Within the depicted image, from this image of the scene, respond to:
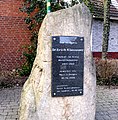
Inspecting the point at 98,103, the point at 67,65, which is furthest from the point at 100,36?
the point at 67,65

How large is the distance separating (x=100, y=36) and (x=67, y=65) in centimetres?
1032

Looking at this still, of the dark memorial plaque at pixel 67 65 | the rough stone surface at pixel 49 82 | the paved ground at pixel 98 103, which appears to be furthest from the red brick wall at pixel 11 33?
the dark memorial plaque at pixel 67 65

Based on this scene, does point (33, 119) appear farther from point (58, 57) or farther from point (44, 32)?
point (44, 32)

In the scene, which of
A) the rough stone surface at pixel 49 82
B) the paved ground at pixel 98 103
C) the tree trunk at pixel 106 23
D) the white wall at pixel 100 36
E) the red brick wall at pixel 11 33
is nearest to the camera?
the rough stone surface at pixel 49 82

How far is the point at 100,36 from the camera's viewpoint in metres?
14.7

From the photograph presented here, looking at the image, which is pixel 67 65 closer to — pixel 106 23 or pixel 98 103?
pixel 98 103

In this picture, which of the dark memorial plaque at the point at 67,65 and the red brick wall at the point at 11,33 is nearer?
the dark memorial plaque at the point at 67,65

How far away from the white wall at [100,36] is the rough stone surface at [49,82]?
960cm

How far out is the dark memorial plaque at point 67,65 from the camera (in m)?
4.57

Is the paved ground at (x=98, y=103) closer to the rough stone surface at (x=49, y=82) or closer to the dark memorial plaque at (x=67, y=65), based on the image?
the rough stone surface at (x=49, y=82)

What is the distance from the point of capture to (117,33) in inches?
599

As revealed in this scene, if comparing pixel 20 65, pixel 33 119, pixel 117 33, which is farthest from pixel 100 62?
pixel 117 33

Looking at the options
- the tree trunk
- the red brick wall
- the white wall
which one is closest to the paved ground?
the tree trunk

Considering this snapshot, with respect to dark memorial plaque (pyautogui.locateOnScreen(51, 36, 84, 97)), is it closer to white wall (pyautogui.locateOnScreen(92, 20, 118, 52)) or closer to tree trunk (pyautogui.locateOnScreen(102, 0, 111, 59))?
tree trunk (pyautogui.locateOnScreen(102, 0, 111, 59))
